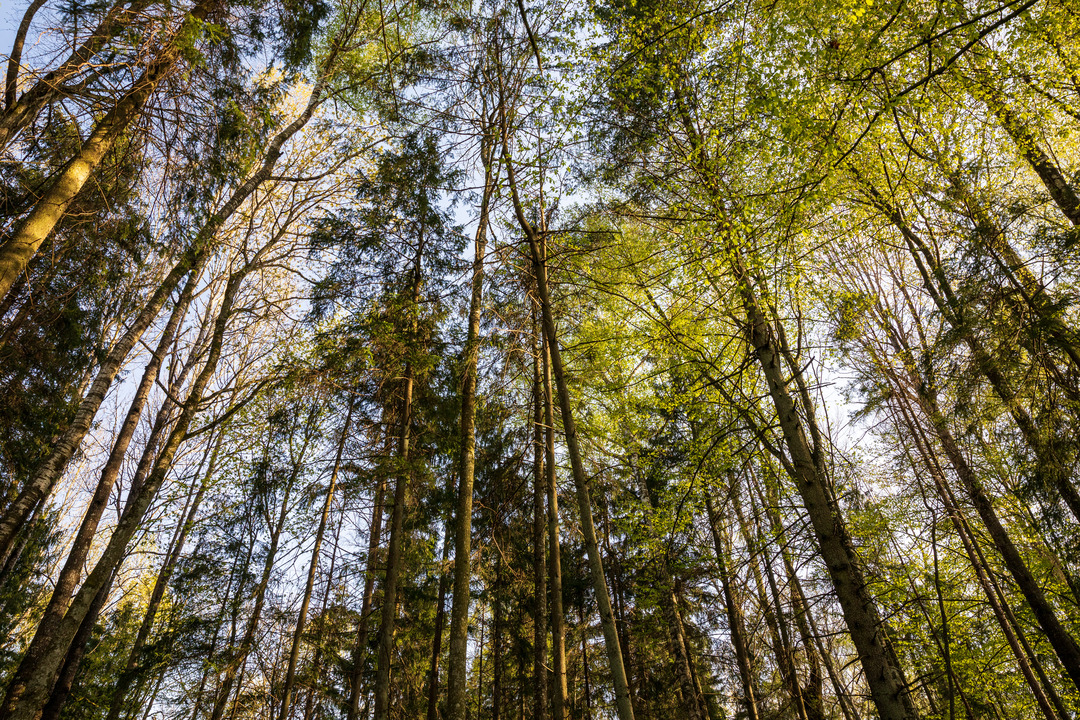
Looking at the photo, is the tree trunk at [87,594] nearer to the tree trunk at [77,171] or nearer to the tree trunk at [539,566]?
the tree trunk at [77,171]

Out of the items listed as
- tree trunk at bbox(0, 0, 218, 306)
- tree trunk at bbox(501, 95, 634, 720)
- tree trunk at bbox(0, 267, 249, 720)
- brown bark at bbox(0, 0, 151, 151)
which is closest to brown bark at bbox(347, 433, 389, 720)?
tree trunk at bbox(0, 267, 249, 720)

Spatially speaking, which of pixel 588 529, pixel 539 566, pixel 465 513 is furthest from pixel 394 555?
pixel 588 529

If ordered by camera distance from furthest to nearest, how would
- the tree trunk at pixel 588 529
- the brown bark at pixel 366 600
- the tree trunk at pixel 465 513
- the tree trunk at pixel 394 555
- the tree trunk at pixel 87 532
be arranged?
1. the brown bark at pixel 366 600
2. the tree trunk at pixel 394 555
3. the tree trunk at pixel 87 532
4. the tree trunk at pixel 465 513
5. the tree trunk at pixel 588 529

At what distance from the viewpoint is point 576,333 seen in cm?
854

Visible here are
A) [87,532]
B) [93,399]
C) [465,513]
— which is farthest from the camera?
[87,532]

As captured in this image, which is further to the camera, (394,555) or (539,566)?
(539,566)

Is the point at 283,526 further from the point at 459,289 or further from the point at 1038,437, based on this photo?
the point at 1038,437

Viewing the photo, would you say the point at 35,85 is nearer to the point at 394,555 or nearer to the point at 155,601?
the point at 394,555

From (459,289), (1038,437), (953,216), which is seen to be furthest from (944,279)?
(459,289)

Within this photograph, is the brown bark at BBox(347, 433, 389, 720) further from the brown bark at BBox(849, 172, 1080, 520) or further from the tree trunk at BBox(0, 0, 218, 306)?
the brown bark at BBox(849, 172, 1080, 520)

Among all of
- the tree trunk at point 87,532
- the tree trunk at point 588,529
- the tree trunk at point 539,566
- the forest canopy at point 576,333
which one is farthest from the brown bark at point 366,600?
the tree trunk at point 588,529

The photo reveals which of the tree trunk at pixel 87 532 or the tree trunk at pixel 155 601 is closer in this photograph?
the tree trunk at pixel 87 532

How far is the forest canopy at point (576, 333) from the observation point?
4504 millimetres

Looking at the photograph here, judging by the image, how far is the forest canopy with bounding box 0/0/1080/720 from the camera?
14.8 feet
